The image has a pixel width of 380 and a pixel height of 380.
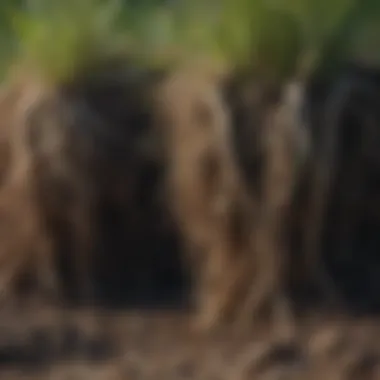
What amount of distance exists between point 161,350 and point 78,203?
384 mm

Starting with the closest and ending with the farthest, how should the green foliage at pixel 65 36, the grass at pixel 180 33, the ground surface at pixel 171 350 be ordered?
the ground surface at pixel 171 350, the grass at pixel 180 33, the green foliage at pixel 65 36

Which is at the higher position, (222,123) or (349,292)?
(222,123)

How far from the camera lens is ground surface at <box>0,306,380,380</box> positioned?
68.6 inches

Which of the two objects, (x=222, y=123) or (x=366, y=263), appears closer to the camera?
(x=222, y=123)

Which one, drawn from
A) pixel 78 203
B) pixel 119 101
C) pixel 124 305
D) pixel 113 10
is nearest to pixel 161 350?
pixel 124 305

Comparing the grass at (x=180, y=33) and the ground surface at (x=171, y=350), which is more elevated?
the grass at (x=180, y=33)

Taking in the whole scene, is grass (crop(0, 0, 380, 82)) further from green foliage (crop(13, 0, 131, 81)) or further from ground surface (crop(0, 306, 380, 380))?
ground surface (crop(0, 306, 380, 380))

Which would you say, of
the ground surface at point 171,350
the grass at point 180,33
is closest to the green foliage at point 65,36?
the grass at point 180,33

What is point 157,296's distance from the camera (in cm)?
210

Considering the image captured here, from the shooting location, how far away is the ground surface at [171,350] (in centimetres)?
174

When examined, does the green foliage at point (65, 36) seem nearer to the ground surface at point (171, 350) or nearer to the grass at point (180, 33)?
the grass at point (180, 33)

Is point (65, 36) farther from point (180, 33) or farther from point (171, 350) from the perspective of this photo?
point (171, 350)

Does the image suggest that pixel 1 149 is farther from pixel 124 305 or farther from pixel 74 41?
pixel 124 305

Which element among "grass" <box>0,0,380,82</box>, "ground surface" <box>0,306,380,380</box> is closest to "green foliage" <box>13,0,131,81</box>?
"grass" <box>0,0,380,82</box>
